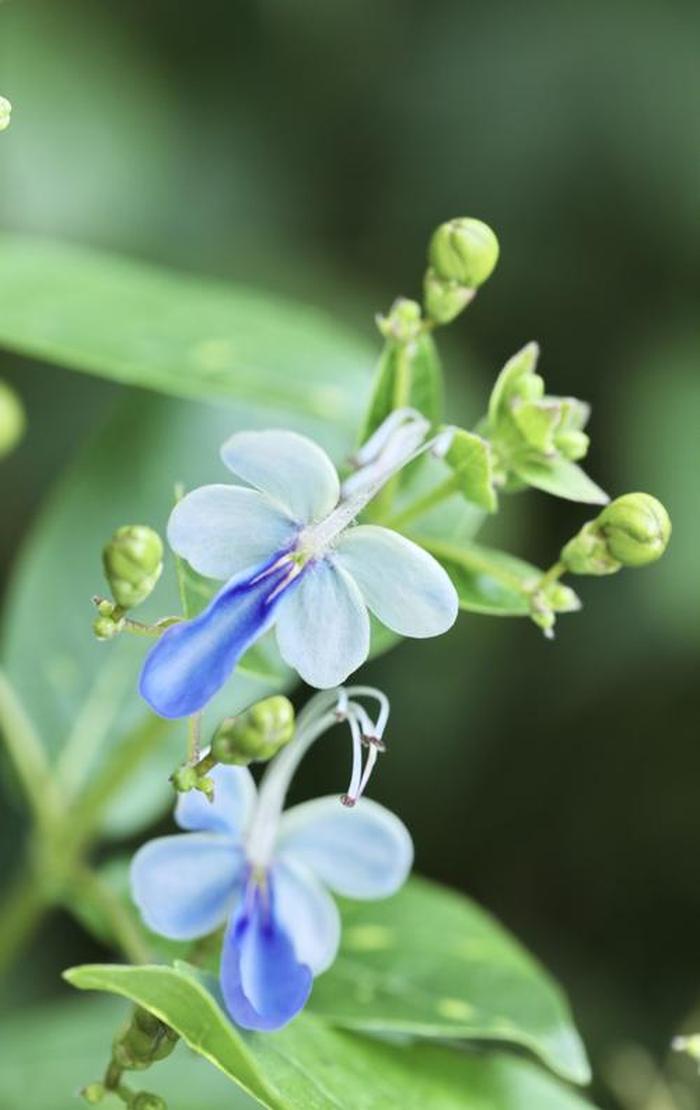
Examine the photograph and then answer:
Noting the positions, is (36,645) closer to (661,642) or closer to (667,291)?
(661,642)

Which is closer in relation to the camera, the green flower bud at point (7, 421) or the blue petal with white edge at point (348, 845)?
the blue petal with white edge at point (348, 845)

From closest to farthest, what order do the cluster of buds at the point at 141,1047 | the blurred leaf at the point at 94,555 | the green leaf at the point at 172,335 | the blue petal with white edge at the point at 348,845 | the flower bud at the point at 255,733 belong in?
the flower bud at the point at 255,733
the cluster of buds at the point at 141,1047
the blue petal with white edge at the point at 348,845
the green leaf at the point at 172,335
the blurred leaf at the point at 94,555

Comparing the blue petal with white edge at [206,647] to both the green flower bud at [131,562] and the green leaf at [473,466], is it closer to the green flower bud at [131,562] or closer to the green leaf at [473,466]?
the green flower bud at [131,562]

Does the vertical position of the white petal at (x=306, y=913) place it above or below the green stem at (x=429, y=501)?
below

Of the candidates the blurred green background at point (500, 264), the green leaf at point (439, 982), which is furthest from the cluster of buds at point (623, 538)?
the blurred green background at point (500, 264)

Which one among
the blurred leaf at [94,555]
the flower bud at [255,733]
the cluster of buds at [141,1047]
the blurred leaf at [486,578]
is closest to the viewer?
the flower bud at [255,733]

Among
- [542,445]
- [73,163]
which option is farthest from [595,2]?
[542,445]

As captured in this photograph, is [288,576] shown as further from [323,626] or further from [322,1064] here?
[322,1064]
